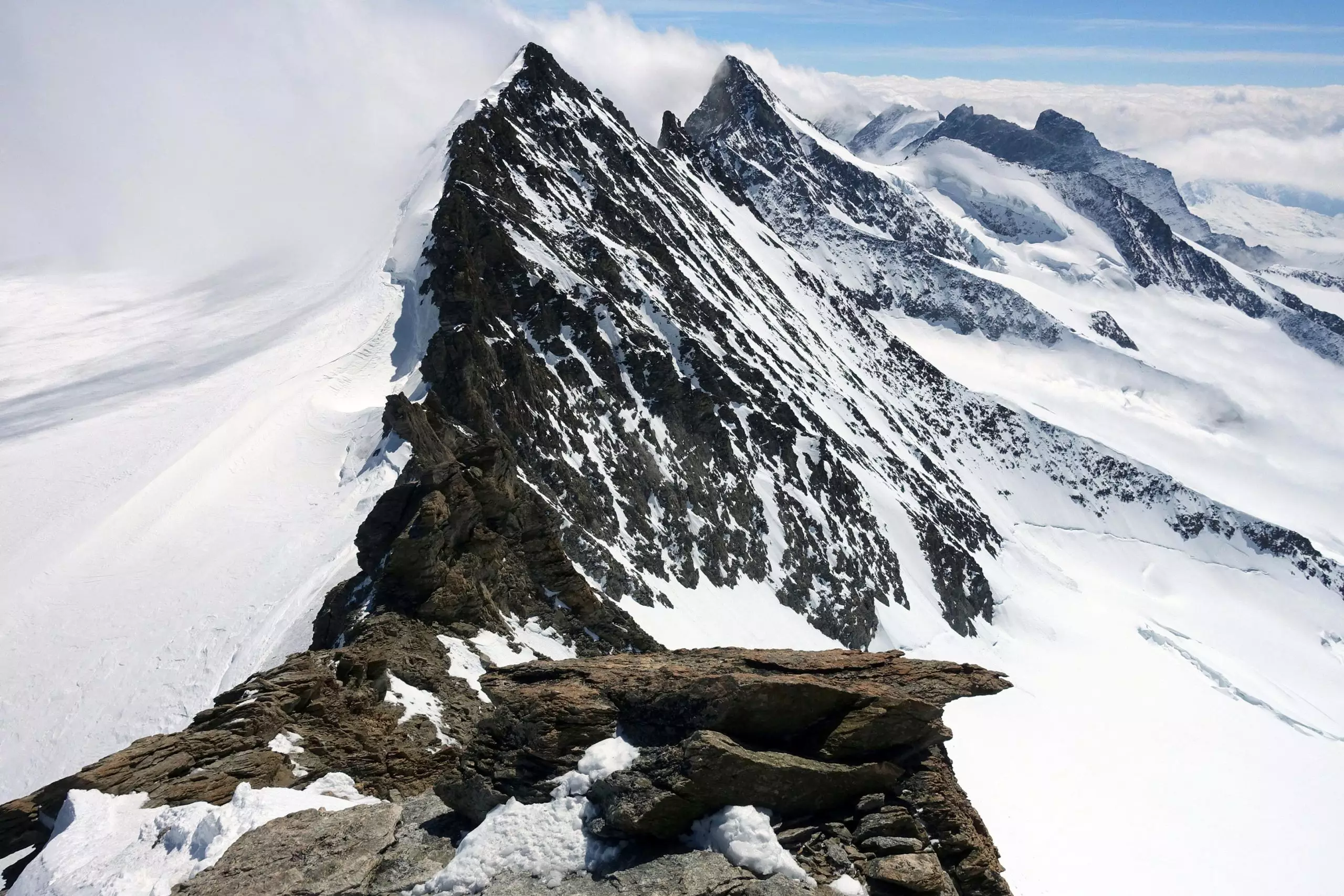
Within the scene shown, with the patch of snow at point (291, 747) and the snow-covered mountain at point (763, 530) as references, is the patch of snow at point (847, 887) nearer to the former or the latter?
the patch of snow at point (291, 747)

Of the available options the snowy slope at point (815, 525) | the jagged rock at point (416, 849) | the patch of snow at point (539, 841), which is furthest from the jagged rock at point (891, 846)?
the snowy slope at point (815, 525)

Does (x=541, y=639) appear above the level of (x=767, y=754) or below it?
above

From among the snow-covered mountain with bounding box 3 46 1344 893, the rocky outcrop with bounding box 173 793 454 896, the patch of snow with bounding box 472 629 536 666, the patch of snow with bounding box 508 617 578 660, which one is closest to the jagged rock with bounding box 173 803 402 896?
the rocky outcrop with bounding box 173 793 454 896

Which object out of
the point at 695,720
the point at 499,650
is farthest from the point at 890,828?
the point at 499,650

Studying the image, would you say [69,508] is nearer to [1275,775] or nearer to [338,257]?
[338,257]

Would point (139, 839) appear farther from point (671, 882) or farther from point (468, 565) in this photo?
point (468, 565)
